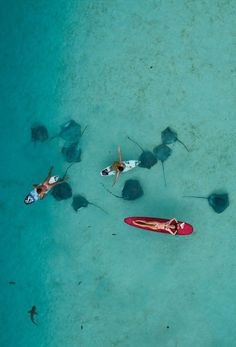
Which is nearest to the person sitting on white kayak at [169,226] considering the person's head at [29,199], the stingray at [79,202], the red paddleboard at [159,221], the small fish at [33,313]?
the red paddleboard at [159,221]

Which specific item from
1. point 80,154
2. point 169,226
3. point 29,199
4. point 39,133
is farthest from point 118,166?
point 29,199

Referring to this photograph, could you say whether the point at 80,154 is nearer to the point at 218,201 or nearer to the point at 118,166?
the point at 118,166

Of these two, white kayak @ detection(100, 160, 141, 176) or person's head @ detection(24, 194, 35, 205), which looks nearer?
white kayak @ detection(100, 160, 141, 176)

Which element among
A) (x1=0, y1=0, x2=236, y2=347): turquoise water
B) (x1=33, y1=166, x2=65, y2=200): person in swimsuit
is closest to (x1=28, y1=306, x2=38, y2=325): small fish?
(x1=0, y1=0, x2=236, y2=347): turquoise water

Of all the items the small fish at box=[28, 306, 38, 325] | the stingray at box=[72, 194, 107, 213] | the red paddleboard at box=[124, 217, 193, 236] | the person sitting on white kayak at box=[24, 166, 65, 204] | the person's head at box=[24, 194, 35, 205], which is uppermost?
the person sitting on white kayak at box=[24, 166, 65, 204]

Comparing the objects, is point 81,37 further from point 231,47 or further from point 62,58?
point 231,47

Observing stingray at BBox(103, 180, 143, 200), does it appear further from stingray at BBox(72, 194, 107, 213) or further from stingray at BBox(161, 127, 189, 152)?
stingray at BBox(161, 127, 189, 152)

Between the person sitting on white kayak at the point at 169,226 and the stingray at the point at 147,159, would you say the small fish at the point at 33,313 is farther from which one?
the stingray at the point at 147,159

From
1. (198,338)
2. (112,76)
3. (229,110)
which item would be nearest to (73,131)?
(112,76)
